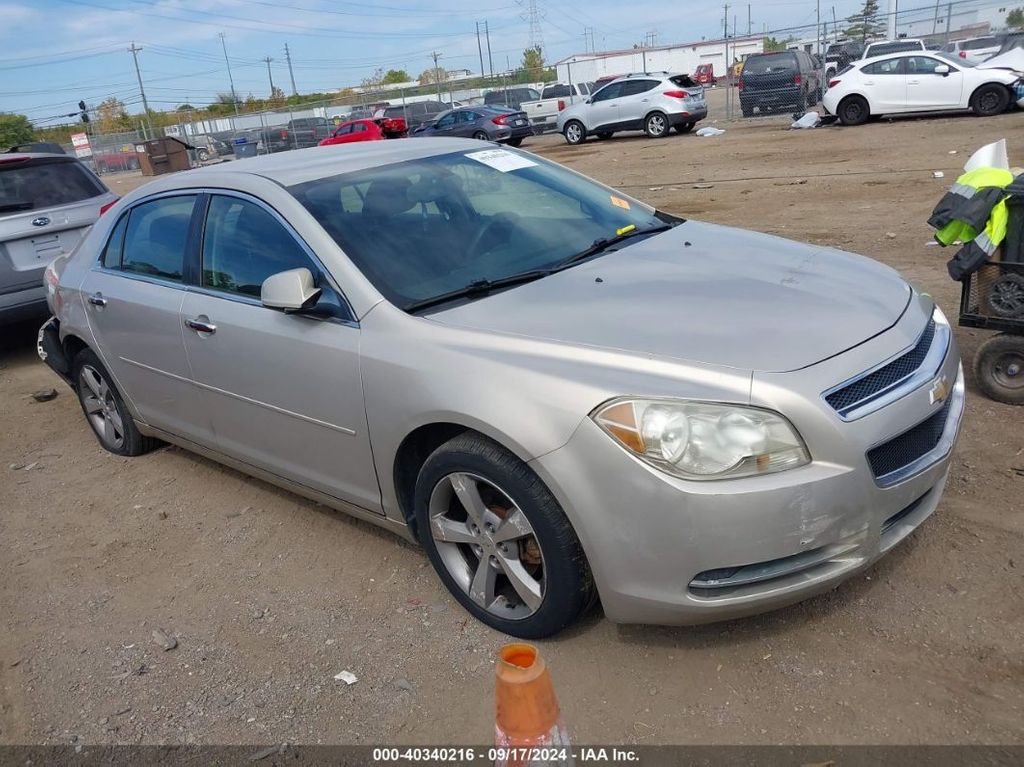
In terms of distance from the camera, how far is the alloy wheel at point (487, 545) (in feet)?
9.48

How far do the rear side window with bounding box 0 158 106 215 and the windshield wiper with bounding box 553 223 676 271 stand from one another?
19.2 ft

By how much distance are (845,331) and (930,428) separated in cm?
43

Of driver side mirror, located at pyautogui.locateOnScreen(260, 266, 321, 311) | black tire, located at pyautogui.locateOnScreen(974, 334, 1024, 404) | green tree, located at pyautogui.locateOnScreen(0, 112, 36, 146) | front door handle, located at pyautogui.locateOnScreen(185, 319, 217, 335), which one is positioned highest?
green tree, located at pyautogui.locateOnScreen(0, 112, 36, 146)

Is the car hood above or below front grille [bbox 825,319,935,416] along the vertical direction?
above

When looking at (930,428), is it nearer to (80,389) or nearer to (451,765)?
(451,765)

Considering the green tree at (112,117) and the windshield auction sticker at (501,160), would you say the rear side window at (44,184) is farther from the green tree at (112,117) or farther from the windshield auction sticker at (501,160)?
the green tree at (112,117)

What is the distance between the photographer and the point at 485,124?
25312 millimetres

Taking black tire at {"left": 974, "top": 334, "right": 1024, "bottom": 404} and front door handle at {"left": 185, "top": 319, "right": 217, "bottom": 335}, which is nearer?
front door handle at {"left": 185, "top": 319, "right": 217, "bottom": 335}

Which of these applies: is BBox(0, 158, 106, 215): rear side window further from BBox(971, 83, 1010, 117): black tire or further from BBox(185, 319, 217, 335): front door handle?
BBox(971, 83, 1010, 117): black tire

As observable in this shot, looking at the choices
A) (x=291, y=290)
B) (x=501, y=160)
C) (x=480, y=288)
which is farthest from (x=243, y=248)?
(x=501, y=160)

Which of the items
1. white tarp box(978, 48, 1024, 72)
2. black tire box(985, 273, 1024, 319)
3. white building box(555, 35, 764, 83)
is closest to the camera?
black tire box(985, 273, 1024, 319)

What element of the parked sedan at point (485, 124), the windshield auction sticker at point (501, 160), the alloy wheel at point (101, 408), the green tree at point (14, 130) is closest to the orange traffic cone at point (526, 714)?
the windshield auction sticker at point (501, 160)

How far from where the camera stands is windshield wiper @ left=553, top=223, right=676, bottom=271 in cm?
353

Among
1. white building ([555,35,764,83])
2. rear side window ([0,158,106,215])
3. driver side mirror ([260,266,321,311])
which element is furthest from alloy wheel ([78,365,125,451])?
white building ([555,35,764,83])
